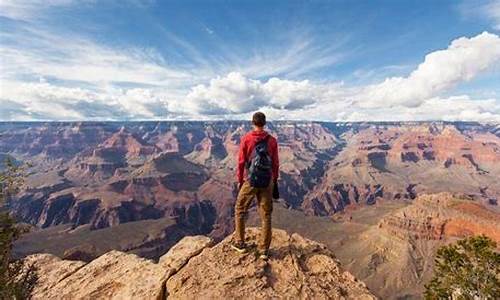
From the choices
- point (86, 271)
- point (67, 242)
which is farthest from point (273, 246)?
point (67, 242)

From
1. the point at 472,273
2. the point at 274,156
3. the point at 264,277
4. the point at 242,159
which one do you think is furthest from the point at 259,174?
the point at 472,273

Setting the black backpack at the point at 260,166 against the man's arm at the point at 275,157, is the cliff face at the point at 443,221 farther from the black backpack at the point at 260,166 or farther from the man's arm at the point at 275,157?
the black backpack at the point at 260,166


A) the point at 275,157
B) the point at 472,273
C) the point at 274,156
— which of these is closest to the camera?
the point at 274,156

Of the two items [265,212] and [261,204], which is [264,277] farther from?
[261,204]

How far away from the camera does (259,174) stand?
11.6 meters

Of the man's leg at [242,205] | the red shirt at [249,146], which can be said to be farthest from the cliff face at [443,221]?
the red shirt at [249,146]

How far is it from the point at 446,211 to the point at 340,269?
130m

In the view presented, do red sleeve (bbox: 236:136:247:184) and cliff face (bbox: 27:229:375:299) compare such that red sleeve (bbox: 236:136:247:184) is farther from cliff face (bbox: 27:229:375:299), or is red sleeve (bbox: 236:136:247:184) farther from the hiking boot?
cliff face (bbox: 27:229:375:299)

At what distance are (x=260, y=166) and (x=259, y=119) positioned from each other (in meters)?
1.54

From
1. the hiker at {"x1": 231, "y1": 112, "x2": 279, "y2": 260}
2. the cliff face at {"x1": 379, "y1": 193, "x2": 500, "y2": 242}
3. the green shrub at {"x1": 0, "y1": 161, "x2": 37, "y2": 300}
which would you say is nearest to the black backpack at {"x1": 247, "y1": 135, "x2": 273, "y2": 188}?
the hiker at {"x1": 231, "y1": 112, "x2": 279, "y2": 260}

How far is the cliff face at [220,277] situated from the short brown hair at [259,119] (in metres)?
4.44

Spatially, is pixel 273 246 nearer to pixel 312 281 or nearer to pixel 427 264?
pixel 312 281

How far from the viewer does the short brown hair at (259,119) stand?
1188cm

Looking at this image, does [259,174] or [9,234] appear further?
[9,234]
